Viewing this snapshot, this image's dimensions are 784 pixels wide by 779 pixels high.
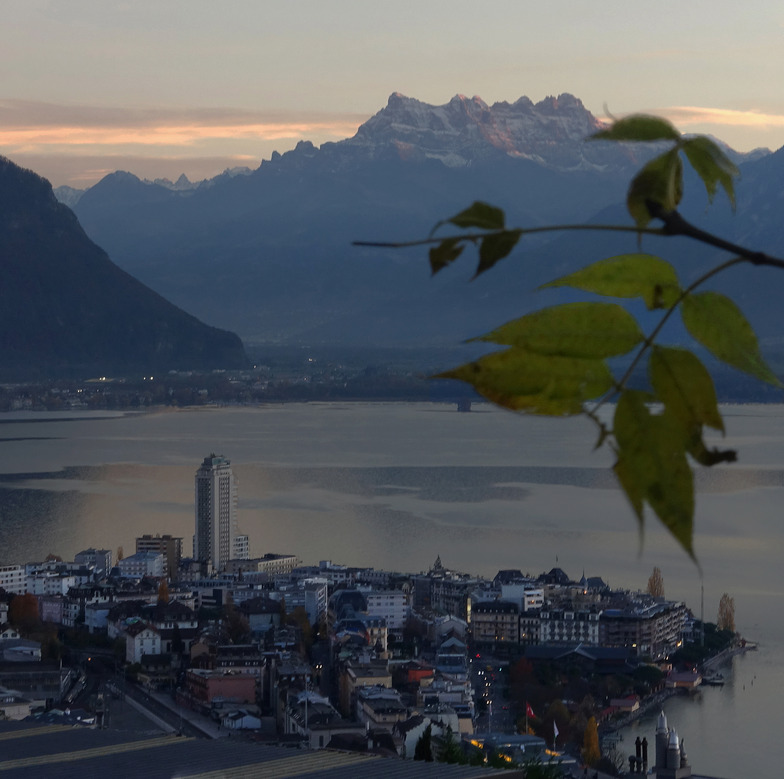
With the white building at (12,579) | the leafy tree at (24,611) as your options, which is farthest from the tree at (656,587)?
the white building at (12,579)

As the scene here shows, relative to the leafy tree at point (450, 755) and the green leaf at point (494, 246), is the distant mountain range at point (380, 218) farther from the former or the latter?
the green leaf at point (494, 246)

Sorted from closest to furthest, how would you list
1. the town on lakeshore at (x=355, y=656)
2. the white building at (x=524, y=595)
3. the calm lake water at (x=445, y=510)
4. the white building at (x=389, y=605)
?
1. the town on lakeshore at (x=355, y=656)
2. the calm lake water at (x=445, y=510)
3. the white building at (x=524, y=595)
4. the white building at (x=389, y=605)

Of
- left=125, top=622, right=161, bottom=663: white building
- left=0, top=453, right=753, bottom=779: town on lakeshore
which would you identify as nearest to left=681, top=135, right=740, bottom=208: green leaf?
left=0, top=453, right=753, bottom=779: town on lakeshore

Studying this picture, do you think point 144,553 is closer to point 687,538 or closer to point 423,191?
point 687,538

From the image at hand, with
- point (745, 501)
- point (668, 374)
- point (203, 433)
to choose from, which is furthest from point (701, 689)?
point (203, 433)

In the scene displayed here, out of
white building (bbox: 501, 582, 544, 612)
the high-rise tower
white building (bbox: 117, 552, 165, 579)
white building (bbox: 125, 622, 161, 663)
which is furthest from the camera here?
the high-rise tower

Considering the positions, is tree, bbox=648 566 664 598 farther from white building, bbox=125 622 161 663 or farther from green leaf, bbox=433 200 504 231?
green leaf, bbox=433 200 504 231

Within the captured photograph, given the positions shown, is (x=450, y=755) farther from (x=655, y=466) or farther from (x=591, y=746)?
(x=655, y=466)
